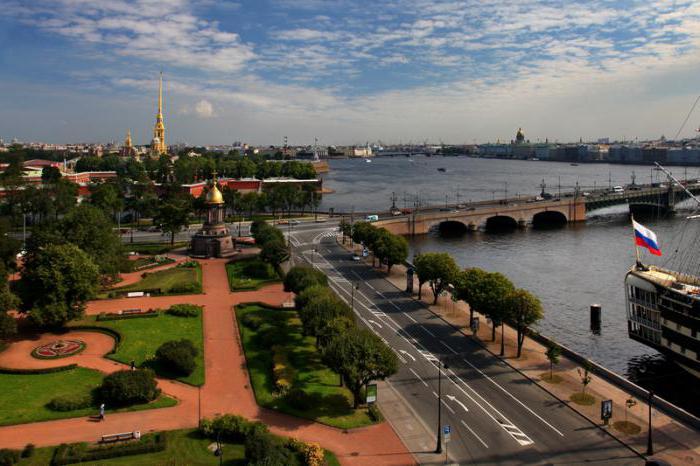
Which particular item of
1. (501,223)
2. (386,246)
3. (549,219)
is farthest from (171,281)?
(549,219)

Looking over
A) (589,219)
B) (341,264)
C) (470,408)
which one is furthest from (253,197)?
(470,408)

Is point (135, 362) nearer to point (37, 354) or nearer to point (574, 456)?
point (37, 354)

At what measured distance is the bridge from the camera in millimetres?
118375

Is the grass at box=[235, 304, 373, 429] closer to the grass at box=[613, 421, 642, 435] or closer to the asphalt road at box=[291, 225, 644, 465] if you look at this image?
the asphalt road at box=[291, 225, 644, 465]

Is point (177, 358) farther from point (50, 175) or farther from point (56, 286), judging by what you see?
point (50, 175)

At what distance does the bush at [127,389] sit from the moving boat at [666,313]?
39.0 m

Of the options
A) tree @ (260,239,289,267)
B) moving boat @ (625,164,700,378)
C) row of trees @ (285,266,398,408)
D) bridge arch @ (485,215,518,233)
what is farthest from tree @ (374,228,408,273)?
bridge arch @ (485,215,518,233)

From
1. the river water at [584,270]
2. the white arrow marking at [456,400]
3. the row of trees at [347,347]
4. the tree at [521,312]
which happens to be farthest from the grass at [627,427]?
the row of trees at [347,347]

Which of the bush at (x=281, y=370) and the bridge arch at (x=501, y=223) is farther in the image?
the bridge arch at (x=501, y=223)

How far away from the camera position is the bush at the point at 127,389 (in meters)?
36.9

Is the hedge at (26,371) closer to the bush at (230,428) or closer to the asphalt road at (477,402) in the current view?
the bush at (230,428)

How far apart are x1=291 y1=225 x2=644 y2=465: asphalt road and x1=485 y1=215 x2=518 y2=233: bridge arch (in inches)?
2859

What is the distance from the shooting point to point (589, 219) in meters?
146

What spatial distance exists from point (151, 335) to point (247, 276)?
23399mm
